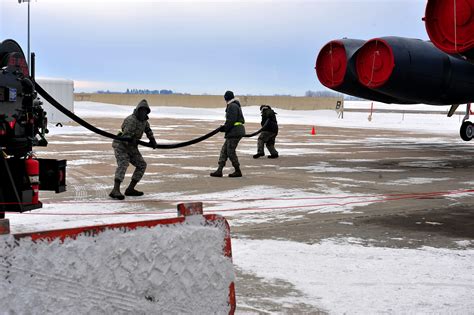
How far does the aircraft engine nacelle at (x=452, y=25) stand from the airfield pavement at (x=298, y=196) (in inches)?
107

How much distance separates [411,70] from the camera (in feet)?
47.4

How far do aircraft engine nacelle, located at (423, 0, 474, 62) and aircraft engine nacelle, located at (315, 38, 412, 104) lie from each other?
3.53 m

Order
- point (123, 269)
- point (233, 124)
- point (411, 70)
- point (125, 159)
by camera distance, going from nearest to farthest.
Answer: point (123, 269) < point (125, 159) < point (233, 124) < point (411, 70)

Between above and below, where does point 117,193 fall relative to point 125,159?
below

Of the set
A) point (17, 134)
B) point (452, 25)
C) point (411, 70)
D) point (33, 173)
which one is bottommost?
point (33, 173)

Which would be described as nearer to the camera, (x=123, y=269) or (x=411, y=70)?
(x=123, y=269)

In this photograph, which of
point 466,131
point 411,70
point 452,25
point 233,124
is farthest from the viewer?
point 466,131

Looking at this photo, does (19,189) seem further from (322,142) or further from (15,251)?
(322,142)

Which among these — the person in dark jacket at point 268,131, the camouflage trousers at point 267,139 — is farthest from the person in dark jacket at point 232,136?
the camouflage trousers at point 267,139

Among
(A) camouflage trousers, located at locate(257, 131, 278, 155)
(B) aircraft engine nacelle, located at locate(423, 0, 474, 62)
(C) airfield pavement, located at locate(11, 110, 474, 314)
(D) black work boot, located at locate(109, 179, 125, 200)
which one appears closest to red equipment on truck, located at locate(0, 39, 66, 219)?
(C) airfield pavement, located at locate(11, 110, 474, 314)

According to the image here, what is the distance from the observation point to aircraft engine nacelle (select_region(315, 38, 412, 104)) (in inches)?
633

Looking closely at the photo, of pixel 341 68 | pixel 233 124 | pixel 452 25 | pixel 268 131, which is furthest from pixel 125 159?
pixel 341 68

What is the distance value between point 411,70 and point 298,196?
5.82 meters

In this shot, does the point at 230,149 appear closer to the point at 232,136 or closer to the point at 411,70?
the point at 232,136
